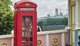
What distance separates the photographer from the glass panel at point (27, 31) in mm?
9680

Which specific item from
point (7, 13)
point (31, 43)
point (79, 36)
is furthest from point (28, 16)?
point (7, 13)

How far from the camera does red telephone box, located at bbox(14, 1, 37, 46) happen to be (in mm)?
9523

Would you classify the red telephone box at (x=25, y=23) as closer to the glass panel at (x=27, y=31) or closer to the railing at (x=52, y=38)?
the glass panel at (x=27, y=31)

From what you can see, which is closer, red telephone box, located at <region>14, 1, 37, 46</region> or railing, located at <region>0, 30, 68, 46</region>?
red telephone box, located at <region>14, 1, 37, 46</region>

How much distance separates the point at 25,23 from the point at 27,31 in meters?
0.28

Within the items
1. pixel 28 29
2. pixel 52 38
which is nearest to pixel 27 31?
pixel 28 29

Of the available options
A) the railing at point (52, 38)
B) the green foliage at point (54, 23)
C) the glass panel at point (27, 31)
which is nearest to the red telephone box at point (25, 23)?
the glass panel at point (27, 31)

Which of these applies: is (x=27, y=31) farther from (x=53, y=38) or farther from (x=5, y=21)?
(x=5, y=21)

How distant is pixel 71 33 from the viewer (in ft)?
36.4

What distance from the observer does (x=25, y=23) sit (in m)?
9.72

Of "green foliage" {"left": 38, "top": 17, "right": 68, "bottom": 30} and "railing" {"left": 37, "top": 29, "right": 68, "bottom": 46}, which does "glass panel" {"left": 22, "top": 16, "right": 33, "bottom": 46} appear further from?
"green foliage" {"left": 38, "top": 17, "right": 68, "bottom": 30}

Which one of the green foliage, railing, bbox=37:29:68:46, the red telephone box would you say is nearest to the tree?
the green foliage

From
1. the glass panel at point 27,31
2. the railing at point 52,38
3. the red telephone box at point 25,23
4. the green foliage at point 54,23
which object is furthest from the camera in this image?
the green foliage at point 54,23

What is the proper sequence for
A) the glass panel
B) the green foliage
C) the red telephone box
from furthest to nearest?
the green foliage → the glass panel → the red telephone box
